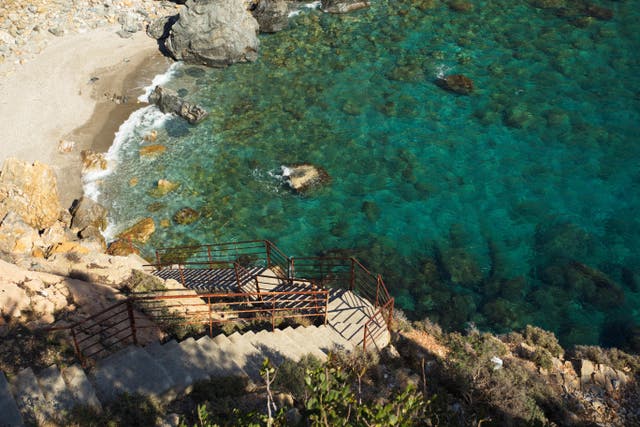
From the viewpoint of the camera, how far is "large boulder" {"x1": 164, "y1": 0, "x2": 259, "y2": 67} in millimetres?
31484

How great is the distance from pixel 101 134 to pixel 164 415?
68.3ft

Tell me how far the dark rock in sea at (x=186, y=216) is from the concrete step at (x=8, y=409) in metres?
13.0

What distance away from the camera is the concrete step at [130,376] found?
10141 mm

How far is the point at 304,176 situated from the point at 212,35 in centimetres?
1347

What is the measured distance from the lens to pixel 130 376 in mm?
10531

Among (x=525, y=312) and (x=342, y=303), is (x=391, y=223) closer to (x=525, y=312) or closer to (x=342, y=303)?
(x=525, y=312)

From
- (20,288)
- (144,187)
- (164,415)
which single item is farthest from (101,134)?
(164,415)

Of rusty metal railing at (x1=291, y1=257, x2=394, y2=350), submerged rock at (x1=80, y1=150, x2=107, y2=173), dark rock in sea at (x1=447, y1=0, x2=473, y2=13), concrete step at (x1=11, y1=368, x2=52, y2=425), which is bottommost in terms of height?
rusty metal railing at (x1=291, y1=257, x2=394, y2=350)

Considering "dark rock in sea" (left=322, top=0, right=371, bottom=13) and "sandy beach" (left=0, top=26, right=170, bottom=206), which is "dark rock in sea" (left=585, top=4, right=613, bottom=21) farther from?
"sandy beach" (left=0, top=26, right=170, bottom=206)

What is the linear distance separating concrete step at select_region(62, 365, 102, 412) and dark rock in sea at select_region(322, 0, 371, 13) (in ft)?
105

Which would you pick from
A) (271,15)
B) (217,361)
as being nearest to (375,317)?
(217,361)

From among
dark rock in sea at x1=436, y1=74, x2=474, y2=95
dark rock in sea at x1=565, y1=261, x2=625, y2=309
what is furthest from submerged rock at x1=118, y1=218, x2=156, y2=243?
dark rock in sea at x1=436, y1=74, x2=474, y2=95

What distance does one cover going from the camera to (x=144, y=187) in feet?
78.7

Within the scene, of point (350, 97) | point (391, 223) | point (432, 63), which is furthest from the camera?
point (432, 63)
